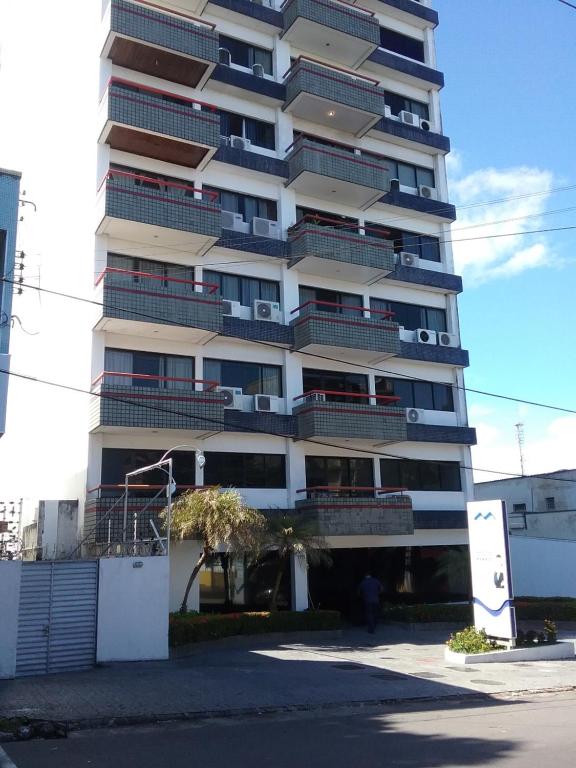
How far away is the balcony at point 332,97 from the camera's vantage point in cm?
2664

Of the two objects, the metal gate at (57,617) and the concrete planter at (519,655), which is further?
the concrete planter at (519,655)

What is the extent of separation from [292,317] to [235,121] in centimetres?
786

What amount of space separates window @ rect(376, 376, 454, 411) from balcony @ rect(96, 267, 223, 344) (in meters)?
7.78

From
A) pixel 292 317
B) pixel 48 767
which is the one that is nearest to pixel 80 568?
pixel 48 767

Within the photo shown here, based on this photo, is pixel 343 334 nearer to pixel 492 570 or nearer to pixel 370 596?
pixel 370 596

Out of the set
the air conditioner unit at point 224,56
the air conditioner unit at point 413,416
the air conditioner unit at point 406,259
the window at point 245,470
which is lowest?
the window at point 245,470

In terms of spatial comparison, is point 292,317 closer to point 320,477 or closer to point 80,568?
point 320,477

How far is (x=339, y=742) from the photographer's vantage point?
358 inches

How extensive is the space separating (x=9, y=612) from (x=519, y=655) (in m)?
11.6

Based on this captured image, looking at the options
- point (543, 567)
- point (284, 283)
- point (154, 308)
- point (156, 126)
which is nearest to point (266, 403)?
point (284, 283)

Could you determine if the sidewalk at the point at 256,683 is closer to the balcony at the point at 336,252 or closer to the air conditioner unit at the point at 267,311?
the air conditioner unit at the point at 267,311

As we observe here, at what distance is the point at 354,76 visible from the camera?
28.6 meters

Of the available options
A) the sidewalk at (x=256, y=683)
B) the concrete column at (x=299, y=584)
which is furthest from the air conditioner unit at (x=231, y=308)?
the sidewalk at (x=256, y=683)

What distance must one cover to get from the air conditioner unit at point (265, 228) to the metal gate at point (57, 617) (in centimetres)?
1377
